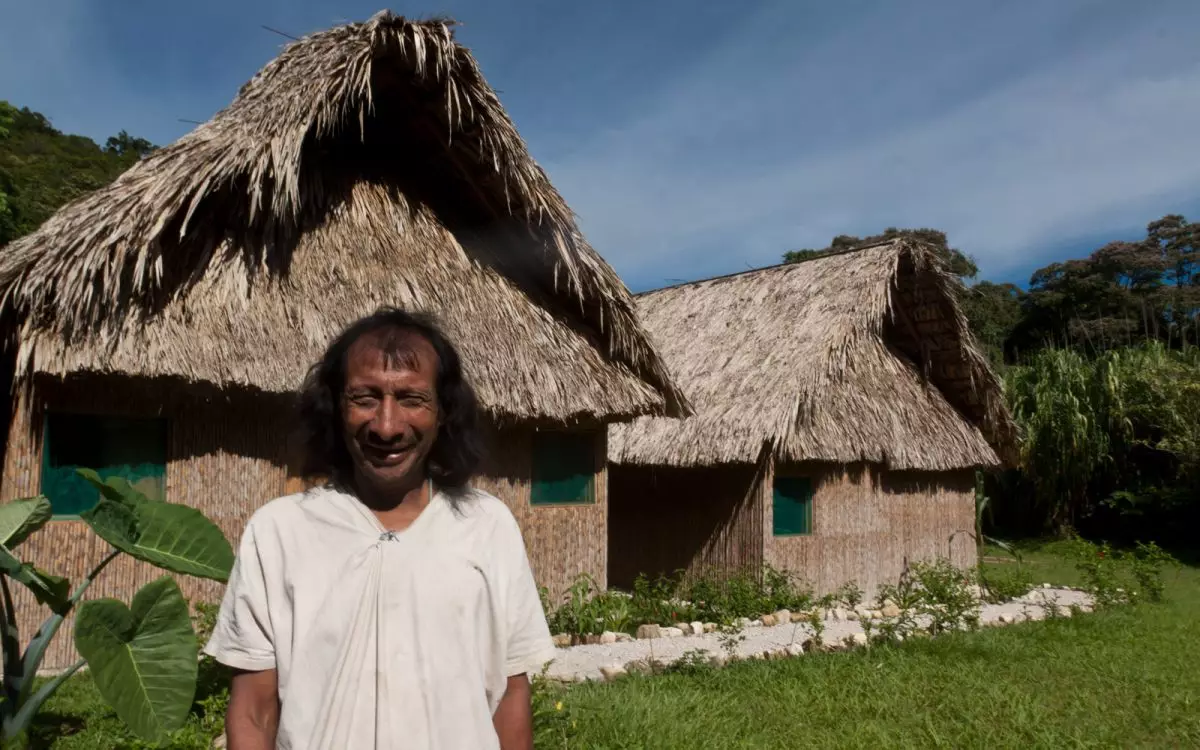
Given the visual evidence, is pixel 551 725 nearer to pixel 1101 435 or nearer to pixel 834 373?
pixel 834 373

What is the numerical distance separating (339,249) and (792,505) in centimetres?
537

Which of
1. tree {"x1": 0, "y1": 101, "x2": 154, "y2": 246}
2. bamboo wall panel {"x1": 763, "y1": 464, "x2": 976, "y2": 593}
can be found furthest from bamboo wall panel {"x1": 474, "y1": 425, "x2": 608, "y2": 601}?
tree {"x1": 0, "y1": 101, "x2": 154, "y2": 246}

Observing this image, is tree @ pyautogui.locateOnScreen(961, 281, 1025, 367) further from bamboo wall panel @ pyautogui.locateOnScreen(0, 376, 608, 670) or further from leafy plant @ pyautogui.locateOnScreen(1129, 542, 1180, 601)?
bamboo wall panel @ pyautogui.locateOnScreen(0, 376, 608, 670)

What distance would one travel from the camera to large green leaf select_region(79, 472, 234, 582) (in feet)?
10.7

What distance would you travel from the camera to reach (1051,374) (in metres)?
16.2

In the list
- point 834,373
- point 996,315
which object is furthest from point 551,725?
point 996,315

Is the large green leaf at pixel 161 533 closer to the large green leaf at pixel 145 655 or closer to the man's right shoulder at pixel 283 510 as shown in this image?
the large green leaf at pixel 145 655

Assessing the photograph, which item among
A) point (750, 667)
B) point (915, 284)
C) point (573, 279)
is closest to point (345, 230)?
point (573, 279)

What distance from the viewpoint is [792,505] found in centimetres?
917

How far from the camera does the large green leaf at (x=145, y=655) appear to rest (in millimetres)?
2814

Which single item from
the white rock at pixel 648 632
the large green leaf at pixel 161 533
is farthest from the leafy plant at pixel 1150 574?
the large green leaf at pixel 161 533

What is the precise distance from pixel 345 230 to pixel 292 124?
100 centimetres

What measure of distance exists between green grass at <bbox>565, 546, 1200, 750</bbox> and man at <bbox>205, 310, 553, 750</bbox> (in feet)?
7.05

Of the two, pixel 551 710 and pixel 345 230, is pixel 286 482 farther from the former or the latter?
pixel 551 710
